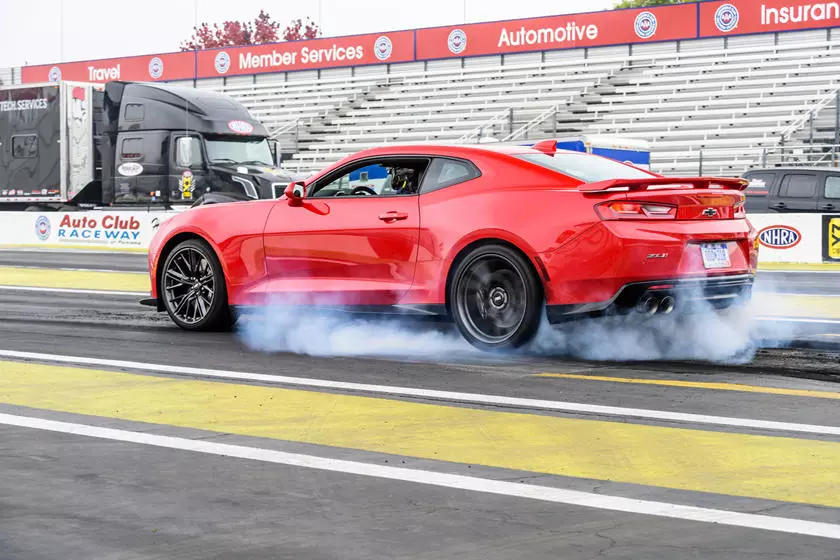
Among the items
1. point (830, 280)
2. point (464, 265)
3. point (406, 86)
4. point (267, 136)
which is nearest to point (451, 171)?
point (464, 265)

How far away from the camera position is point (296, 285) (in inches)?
382

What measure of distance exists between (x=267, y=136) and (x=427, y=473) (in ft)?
77.1

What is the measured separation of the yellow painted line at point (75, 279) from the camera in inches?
647

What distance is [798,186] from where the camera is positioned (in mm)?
23969

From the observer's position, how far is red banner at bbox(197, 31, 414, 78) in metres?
46.6

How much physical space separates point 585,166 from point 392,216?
1412 millimetres

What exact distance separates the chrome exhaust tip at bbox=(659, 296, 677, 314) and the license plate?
346 mm


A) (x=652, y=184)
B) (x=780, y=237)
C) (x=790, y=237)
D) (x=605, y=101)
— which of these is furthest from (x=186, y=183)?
(x=652, y=184)

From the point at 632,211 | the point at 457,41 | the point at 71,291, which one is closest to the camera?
the point at 632,211

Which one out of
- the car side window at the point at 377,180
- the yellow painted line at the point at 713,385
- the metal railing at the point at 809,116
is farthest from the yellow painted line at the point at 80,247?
the yellow painted line at the point at 713,385

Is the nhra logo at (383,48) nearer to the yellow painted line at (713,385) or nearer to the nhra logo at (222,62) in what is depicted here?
Result: the nhra logo at (222,62)

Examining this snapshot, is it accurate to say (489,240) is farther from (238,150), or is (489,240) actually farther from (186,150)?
(238,150)

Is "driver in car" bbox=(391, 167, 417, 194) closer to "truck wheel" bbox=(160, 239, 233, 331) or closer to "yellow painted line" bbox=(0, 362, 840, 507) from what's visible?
"truck wheel" bbox=(160, 239, 233, 331)

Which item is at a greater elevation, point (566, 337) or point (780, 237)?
point (780, 237)
